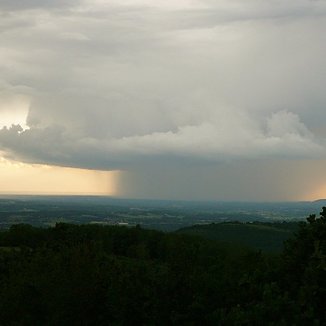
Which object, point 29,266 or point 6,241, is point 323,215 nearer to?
point 29,266

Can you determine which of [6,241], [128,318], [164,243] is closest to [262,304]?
[128,318]

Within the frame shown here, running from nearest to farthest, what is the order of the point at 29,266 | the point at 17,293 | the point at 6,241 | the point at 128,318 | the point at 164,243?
the point at 128,318 → the point at 17,293 → the point at 29,266 → the point at 6,241 → the point at 164,243

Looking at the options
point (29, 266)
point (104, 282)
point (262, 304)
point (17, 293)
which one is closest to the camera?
point (262, 304)

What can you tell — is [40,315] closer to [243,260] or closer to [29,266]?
[29,266]

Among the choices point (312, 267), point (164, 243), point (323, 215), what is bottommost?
point (164, 243)

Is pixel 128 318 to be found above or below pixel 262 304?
below

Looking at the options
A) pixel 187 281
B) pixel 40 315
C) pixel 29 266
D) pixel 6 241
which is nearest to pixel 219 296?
pixel 187 281

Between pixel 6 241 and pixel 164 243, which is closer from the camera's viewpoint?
pixel 6 241
